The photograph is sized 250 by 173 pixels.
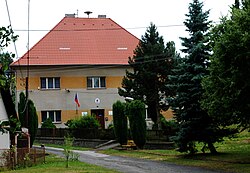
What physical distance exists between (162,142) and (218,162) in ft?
40.7

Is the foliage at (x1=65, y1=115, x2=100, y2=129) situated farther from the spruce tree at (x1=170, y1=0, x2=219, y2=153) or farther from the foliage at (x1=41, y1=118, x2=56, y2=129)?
the spruce tree at (x1=170, y1=0, x2=219, y2=153)

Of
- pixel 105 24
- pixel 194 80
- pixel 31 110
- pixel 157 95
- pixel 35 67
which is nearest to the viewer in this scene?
pixel 194 80

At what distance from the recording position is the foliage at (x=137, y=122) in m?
34.7

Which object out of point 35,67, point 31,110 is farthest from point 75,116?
point 31,110

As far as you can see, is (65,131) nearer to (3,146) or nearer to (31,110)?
(31,110)

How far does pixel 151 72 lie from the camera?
143 feet

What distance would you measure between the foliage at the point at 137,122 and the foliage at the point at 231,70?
41.0 feet

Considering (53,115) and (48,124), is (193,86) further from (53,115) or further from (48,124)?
(53,115)

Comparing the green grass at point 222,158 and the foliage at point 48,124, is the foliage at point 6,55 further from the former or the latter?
the foliage at point 48,124

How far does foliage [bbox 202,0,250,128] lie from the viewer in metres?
19.4

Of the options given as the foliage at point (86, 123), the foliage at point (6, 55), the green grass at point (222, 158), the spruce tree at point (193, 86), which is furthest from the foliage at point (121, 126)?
the foliage at point (6, 55)

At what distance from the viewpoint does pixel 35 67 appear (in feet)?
172

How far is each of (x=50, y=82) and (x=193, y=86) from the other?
29910 millimetres

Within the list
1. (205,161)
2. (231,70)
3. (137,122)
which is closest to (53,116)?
(137,122)
